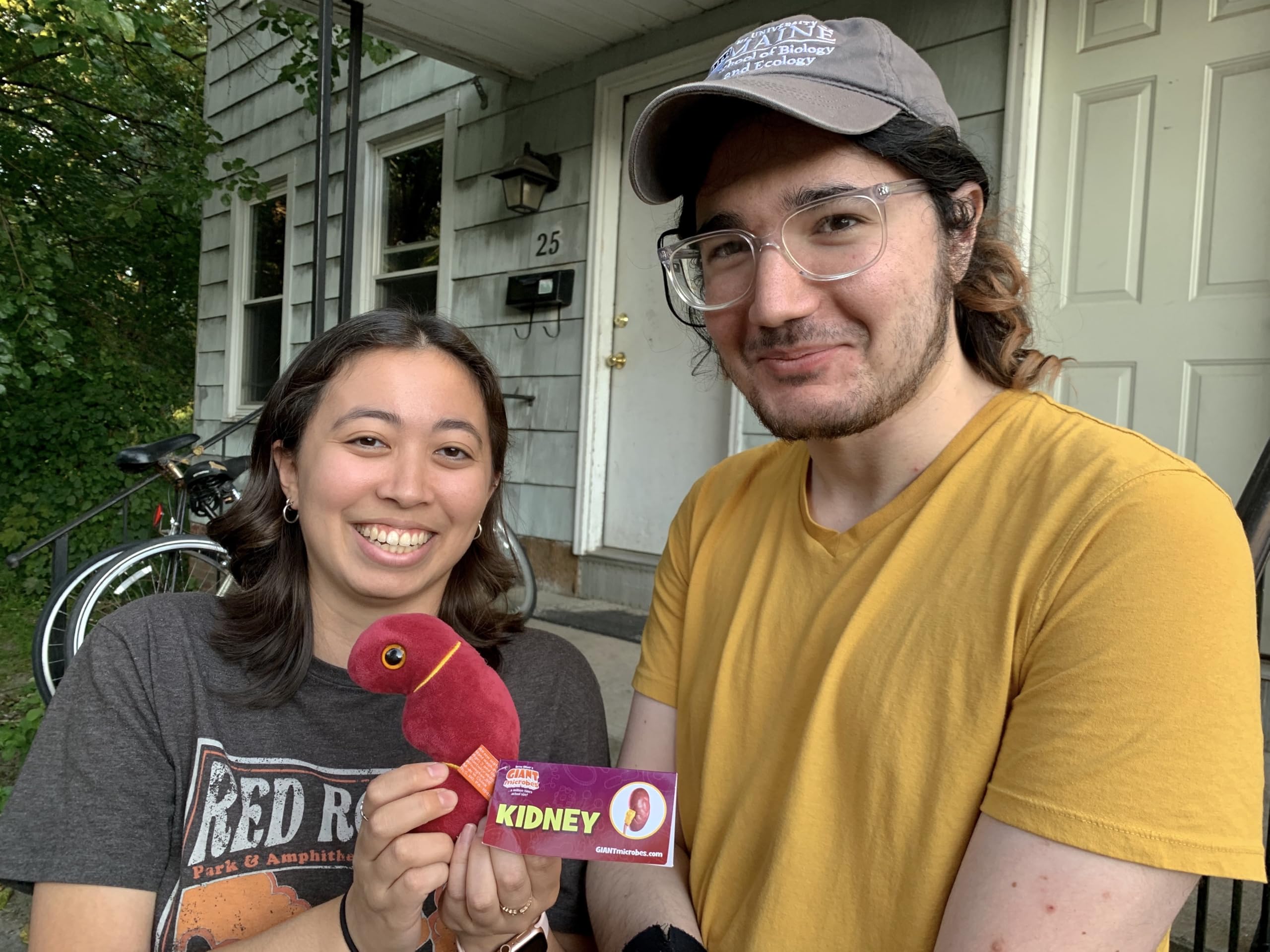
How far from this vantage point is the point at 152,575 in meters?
3.86

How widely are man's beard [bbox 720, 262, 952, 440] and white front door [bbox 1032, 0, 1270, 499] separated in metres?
2.36

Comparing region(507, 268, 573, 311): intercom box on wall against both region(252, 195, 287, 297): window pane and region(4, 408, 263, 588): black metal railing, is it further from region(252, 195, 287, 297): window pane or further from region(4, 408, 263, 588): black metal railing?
region(252, 195, 287, 297): window pane

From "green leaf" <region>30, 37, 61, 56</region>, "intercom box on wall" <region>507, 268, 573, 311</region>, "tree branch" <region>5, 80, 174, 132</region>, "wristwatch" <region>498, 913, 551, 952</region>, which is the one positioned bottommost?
"wristwatch" <region>498, 913, 551, 952</region>

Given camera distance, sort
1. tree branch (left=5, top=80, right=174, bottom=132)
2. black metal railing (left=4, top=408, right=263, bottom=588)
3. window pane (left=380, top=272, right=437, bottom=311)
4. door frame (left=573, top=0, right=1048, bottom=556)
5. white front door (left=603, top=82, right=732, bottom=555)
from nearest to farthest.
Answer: black metal railing (left=4, top=408, right=263, bottom=588), white front door (left=603, top=82, right=732, bottom=555), door frame (left=573, top=0, right=1048, bottom=556), window pane (left=380, top=272, right=437, bottom=311), tree branch (left=5, top=80, right=174, bottom=132)

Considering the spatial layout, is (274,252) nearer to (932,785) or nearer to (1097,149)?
(1097,149)

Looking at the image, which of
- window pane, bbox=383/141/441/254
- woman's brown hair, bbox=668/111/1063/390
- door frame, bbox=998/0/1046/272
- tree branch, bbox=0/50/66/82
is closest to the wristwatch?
woman's brown hair, bbox=668/111/1063/390

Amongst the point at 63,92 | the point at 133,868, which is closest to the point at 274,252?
the point at 63,92

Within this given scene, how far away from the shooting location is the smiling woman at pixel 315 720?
3.56 ft

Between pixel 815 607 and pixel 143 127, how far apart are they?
915 cm

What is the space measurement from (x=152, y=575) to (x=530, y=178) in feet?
9.86

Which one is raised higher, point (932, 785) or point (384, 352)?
point (384, 352)

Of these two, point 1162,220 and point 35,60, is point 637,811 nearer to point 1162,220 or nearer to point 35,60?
point 1162,220

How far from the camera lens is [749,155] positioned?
1.23 meters

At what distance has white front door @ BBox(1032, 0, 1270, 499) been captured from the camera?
2891 millimetres
